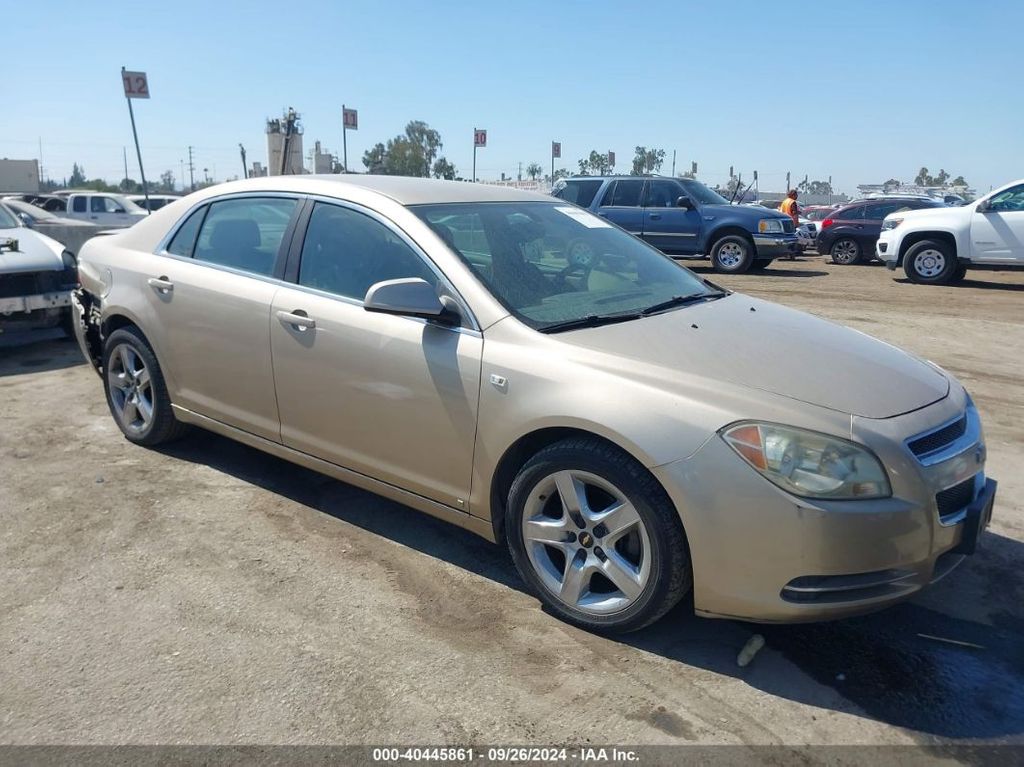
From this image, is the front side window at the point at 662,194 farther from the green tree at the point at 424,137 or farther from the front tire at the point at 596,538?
the green tree at the point at 424,137

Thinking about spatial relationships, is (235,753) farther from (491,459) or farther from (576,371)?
(576,371)

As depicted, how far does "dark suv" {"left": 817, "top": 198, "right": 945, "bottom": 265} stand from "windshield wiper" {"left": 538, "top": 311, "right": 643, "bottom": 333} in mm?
17271

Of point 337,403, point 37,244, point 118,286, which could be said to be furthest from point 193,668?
point 37,244

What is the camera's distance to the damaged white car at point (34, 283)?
7.24m

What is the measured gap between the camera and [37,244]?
7.86 m

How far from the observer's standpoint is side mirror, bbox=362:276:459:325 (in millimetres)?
3273

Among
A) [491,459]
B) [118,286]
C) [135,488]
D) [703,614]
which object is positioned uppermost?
[118,286]

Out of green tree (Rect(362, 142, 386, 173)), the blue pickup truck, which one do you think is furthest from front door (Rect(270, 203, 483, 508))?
green tree (Rect(362, 142, 386, 173))

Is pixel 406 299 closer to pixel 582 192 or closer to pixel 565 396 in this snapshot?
pixel 565 396

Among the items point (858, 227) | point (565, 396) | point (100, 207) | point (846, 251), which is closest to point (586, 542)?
point (565, 396)

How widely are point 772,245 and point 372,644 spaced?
14106mm

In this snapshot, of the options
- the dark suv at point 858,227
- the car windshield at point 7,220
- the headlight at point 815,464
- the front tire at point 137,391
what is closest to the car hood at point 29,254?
the car windshield at point 7,220

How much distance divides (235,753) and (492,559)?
1512 mm

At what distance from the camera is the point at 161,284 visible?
14.7 ft
